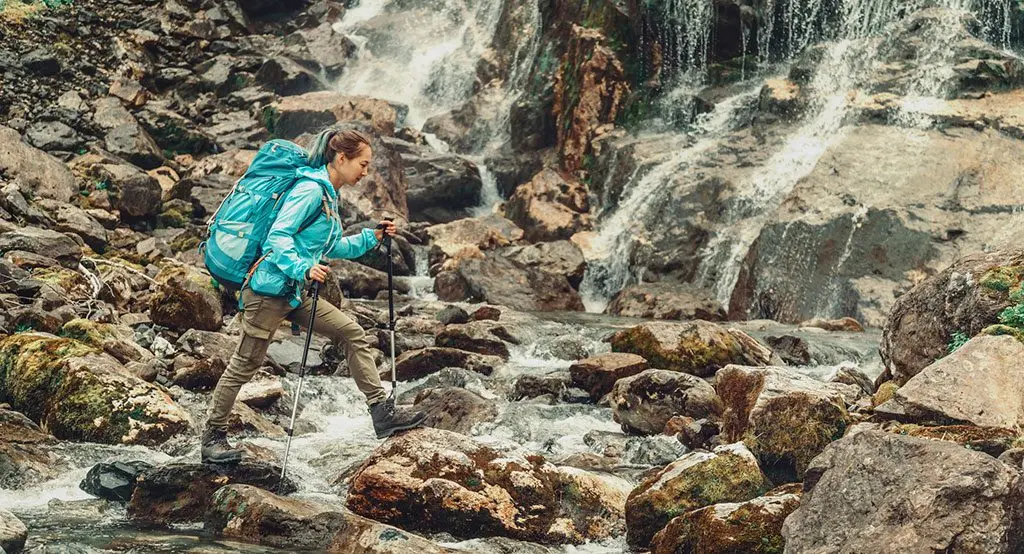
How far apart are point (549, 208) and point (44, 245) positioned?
54.3ft

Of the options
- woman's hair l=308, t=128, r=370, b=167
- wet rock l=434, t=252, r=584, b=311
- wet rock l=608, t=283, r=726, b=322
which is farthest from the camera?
wet rock l=434, t=252, r=584, b=311

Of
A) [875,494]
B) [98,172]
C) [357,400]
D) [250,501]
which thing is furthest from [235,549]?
[98,172]

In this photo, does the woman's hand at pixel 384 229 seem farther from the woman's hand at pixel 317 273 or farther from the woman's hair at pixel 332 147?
the woman's hand at pixel 317 273

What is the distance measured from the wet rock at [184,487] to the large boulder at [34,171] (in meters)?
16.8

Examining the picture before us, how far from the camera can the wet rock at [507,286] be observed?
23016 mm

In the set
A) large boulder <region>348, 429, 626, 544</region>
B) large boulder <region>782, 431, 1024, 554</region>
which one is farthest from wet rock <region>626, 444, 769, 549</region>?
large boulder <region>782, 431, 1024, 554</region>

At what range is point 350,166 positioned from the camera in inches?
287

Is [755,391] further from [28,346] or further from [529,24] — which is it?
[529,24]

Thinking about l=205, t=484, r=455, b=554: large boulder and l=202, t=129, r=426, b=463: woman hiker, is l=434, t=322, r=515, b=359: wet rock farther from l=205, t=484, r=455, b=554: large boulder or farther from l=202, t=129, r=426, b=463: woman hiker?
l=205, t=484, r=455, b=554: large boulder

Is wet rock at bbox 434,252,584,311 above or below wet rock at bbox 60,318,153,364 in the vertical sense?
below

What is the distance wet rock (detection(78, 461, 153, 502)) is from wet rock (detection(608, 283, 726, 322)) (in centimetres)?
1579

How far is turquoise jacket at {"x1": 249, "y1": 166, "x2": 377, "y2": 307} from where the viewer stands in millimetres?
6719

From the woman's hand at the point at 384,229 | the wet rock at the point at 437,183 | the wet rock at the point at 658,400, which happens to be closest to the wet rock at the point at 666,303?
the wet rock at the point at 437,183

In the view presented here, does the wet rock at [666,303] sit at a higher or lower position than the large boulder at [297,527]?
lower
